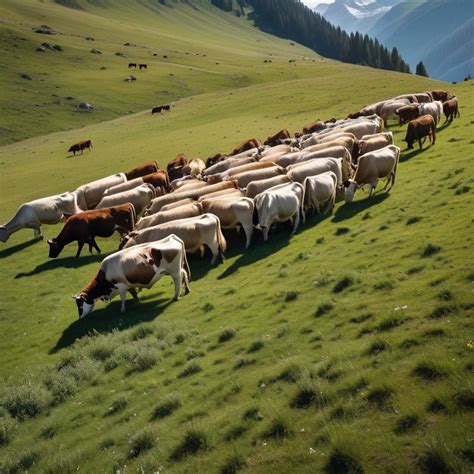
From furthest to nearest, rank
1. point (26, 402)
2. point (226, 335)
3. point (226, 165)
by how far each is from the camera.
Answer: point (226, 165) < point (226, 335) < point (26, 402)

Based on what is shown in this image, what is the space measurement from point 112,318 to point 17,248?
42.4 ft

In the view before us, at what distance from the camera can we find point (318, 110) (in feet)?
179

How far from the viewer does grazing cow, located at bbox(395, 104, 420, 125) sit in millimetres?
36406

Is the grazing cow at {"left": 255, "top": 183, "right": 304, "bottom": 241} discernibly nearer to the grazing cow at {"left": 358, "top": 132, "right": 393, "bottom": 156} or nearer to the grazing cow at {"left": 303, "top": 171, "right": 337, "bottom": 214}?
the grazing cow at {"left": 303, "top": 171, "right": 337, "bottom": 214}

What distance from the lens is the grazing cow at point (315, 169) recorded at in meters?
23.0

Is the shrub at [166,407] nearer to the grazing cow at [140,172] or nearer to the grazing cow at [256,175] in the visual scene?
the grazing cow at [256,175]

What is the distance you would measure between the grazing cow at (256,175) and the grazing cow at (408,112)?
53.0 feet

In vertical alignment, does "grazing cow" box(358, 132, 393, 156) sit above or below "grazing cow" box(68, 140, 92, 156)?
above

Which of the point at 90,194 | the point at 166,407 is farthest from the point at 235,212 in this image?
the point at 90,194

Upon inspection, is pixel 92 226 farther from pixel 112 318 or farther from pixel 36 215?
pixel 112 318

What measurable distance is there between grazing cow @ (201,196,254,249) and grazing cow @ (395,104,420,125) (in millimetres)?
21516

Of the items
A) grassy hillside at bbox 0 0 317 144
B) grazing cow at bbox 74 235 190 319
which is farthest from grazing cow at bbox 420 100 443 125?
grassy hillside at bbox 0 0 317 144

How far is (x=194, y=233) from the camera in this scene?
61.5ft

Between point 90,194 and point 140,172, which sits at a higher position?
point 140,172
